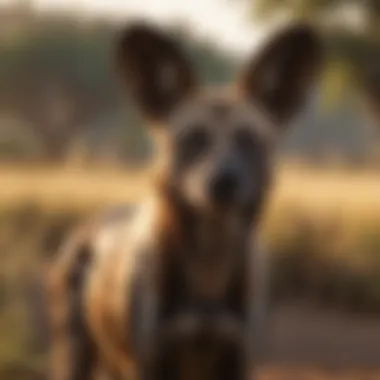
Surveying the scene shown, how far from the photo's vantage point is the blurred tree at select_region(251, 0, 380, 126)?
223 cm

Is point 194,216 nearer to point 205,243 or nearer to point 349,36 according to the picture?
point 205,243

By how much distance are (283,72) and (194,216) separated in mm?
232

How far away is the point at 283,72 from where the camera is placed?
1.41 metres

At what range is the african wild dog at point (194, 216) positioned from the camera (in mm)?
1356

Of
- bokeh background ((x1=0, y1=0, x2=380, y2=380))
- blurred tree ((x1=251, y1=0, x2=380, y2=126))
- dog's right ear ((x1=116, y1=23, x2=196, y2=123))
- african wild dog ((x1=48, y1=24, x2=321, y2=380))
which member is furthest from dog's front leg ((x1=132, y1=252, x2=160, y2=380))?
blurred tree ((x1=251, y1=0, x2=380, y2=126))

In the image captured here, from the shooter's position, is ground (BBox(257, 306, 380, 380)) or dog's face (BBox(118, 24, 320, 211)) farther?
ground (BBox(257, 306, 380, 380))

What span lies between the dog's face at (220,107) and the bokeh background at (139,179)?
0.47m

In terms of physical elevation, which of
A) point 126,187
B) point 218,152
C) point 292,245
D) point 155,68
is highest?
point 155,68

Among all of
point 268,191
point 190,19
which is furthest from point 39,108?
point 268,191

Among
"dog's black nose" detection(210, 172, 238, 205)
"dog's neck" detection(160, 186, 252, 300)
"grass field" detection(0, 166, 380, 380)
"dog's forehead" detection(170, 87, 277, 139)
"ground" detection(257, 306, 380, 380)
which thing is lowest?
"ground" detection(257, 306, 380, 380)

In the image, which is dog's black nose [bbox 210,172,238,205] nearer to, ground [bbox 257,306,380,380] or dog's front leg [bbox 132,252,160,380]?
dog's front leg [bbox 132,252,160,380]

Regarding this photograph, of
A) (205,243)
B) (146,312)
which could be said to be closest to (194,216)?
(205,243)

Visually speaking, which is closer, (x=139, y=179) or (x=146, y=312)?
(x=146, y=312)

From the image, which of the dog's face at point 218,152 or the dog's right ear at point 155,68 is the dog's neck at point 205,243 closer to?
the dog's face at point 218,152
